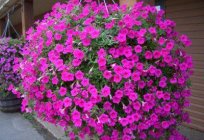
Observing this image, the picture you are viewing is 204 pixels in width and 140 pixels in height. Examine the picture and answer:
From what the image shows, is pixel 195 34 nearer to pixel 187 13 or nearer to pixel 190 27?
pixel 190 27

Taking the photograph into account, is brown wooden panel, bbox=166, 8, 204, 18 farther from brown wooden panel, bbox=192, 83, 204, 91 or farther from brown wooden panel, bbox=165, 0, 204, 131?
brown wooden panel, bbox=192, 83, 204, 91

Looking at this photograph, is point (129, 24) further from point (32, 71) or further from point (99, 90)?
point (32, 71)

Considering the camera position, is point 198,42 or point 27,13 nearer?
point 198,42

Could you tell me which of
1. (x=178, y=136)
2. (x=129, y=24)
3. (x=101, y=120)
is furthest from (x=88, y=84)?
(x=178, y=136)

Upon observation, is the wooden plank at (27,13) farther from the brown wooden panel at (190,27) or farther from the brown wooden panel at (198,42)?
the brown wooden panel at (198,42)

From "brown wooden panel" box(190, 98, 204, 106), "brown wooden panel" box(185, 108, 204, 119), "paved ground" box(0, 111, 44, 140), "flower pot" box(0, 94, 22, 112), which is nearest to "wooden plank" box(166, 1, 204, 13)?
"brown wooden panel" box(190, 98, 204, 106)

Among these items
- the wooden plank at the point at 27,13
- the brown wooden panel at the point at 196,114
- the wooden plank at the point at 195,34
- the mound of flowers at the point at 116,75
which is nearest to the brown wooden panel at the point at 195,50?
the wooden plank at the point at 195,34

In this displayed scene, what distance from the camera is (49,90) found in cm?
231

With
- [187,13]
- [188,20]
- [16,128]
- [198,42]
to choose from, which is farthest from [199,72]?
[16,128]

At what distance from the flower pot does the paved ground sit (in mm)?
124

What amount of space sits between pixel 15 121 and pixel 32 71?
3415mm

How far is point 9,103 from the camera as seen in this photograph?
596cm

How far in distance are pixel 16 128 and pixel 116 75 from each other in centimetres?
367

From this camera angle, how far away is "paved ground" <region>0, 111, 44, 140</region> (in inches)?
186
